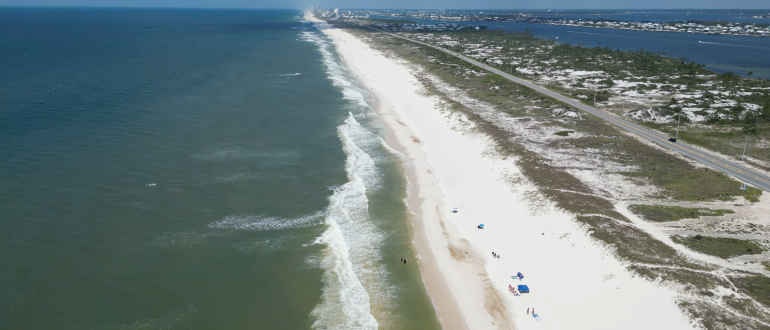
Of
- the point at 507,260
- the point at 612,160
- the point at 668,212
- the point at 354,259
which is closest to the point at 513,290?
the point at 507,260

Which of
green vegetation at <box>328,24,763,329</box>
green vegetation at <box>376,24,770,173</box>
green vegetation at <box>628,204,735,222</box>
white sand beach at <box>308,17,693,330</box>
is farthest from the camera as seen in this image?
green vegetation at <box>376,24,770,173</box>

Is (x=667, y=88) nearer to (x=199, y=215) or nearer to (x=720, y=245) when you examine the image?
(x=720, y=245)

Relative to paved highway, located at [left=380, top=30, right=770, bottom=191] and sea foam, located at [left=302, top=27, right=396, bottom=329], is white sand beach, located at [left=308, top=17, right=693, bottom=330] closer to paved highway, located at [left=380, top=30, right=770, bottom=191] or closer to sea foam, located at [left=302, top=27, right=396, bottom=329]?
sea foam, located at [left=302, top=27, right=396, bottom=329]

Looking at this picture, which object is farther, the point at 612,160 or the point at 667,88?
the point at 667,88

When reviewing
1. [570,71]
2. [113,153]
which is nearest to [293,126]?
[113,153]

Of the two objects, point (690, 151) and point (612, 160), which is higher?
point (690, 151)

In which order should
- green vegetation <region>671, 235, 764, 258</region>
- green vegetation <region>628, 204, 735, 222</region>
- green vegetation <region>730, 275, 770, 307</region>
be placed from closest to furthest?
green vegetation <region>730, 275, 770, 307</region>, green vegetation <region>671, 235, 764, 258</region>, green vegetation <region>628, 204, 735, 222</region>

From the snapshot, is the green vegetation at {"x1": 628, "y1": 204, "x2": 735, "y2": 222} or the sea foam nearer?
the sea foam

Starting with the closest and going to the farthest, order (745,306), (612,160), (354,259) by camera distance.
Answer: (745,306)
(354,259)
(612,160)

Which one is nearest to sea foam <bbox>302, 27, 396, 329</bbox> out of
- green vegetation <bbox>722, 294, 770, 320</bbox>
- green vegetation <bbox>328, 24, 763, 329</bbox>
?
green vegetation <bbox>328, 24, 763, 329</bbox>
